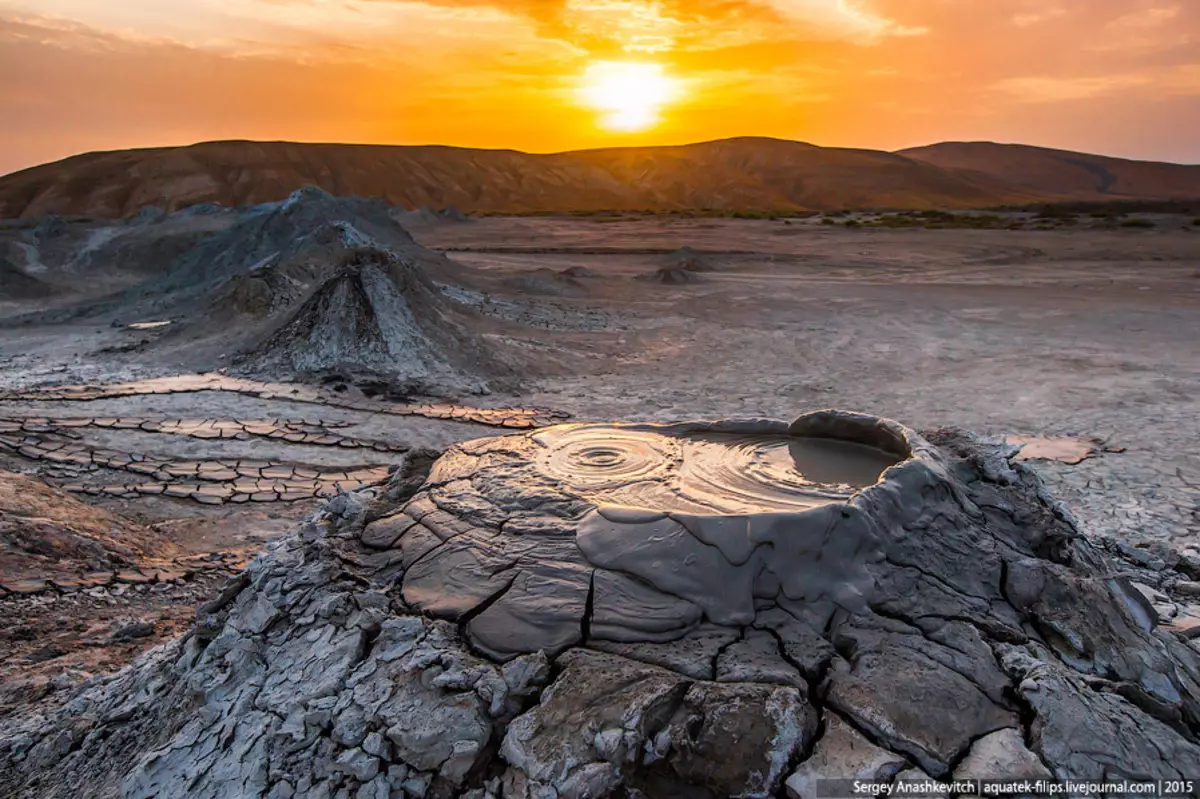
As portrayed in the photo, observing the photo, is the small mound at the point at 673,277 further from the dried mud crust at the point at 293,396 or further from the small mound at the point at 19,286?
the small mound at the point at 19,286

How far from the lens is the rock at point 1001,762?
1825 millimetres

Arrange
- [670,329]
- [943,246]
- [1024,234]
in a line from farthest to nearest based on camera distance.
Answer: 1. [1024,234]
2. [943,246]
3. [670,329]

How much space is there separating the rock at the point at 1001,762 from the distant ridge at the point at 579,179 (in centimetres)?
4888

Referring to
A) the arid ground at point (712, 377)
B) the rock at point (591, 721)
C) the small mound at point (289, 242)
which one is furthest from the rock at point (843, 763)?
the small mound at point (289, 242)

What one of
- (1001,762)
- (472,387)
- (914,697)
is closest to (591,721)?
(914,697)

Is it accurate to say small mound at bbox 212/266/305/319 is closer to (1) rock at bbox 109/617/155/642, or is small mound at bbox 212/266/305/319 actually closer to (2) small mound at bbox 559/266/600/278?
(2) small mound at bbox 559/266/600/278

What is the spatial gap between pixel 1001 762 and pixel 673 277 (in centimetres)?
1581

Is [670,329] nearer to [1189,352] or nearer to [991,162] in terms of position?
[1189,352]

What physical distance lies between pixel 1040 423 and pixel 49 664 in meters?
7.38

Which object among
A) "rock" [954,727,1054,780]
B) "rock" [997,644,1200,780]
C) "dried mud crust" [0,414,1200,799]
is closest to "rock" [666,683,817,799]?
"dried mud crust" [0,414,1200,799]

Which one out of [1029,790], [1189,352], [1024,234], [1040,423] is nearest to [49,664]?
[1029,790]

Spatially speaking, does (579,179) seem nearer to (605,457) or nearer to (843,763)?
(605,457)

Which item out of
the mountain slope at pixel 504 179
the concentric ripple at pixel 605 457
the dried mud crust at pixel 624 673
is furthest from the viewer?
the mountain slope at pixel 504 179

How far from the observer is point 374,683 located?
87.7 inches
